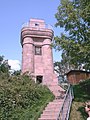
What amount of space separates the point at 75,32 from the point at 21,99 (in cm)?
646

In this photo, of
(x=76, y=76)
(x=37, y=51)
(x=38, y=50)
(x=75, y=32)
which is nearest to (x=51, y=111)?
(x=75, y=32)

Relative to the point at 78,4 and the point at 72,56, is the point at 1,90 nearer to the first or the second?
the point at 72,56

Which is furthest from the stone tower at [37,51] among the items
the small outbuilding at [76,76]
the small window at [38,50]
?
the small outbuilding at [76,76]

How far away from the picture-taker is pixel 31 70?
28.3 metres

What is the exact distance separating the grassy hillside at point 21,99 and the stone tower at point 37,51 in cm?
747

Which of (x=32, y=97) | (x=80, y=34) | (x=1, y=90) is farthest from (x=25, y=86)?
(x=80, y=34)

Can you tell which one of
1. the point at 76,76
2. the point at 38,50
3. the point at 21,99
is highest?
the point at 38,50

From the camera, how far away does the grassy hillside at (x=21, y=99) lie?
1506cm

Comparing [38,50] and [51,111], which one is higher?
[38,50]

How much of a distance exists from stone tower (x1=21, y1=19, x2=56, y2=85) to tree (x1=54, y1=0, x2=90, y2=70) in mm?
10300

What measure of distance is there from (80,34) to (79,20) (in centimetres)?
103

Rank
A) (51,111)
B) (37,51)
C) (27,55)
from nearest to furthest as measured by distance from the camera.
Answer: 1. (51,111)
2. (27,55)
3. (37,51)

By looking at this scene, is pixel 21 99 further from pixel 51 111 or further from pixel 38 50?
pixel 38 50

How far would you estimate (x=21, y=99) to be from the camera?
1714 cm
